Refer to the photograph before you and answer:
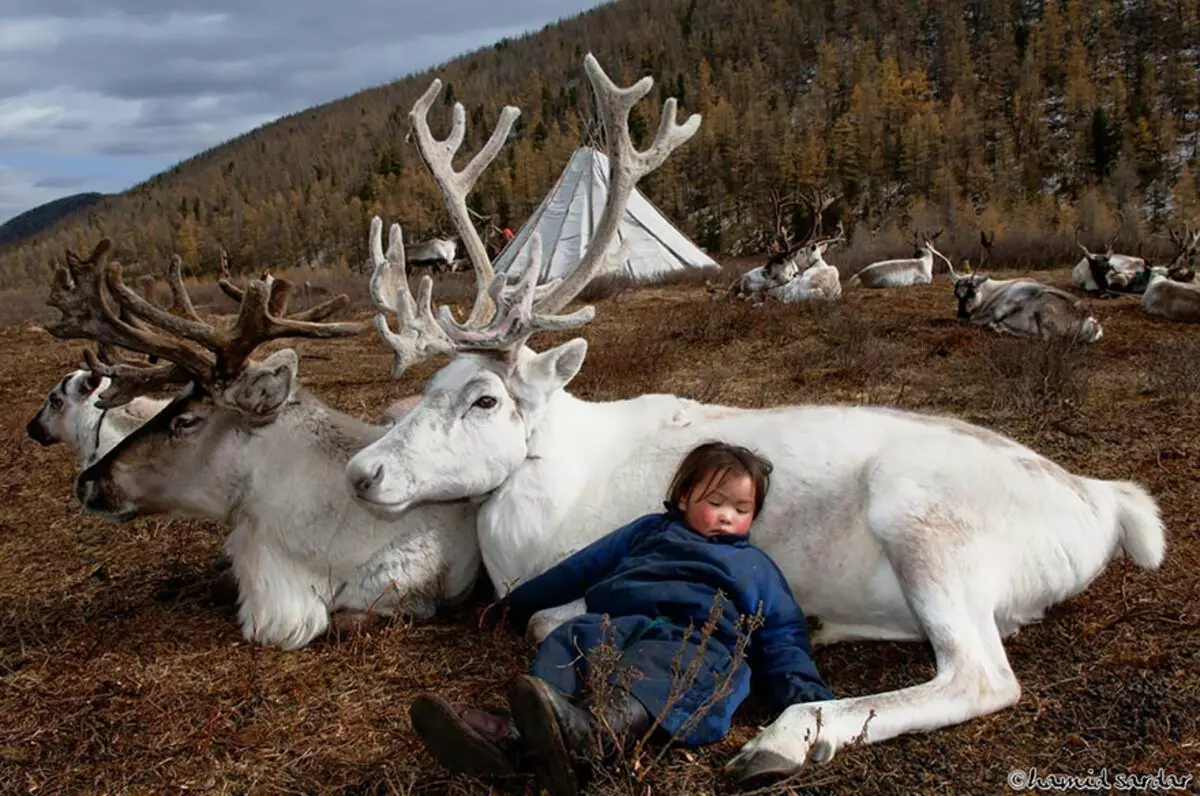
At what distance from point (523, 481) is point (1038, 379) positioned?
14.8 feet

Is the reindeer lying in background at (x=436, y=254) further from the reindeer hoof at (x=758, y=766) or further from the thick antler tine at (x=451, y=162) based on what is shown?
the reindeer hoof at (x=758, y=766)

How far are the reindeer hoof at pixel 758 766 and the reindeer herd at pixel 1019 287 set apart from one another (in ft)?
23.7

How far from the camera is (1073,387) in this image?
6.22 metres

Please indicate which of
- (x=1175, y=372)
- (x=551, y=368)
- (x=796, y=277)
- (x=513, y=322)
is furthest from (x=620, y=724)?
(x=796, y=277)

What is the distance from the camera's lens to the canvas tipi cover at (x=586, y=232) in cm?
1798

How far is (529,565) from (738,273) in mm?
18141

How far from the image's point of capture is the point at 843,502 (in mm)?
3115

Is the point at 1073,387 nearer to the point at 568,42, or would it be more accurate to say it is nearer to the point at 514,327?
the point at 514,327

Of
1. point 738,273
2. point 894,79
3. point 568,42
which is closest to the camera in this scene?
point 738,273

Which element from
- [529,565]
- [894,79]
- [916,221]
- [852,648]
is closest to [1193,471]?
[852,648]

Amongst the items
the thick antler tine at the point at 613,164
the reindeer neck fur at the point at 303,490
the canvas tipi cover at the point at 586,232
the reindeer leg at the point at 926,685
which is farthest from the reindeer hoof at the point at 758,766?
the canvas tipi cover at the point at 586,232

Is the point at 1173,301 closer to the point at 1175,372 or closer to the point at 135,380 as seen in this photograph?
the point at 1175,372

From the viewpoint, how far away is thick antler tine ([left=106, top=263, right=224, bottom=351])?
3.49 meters

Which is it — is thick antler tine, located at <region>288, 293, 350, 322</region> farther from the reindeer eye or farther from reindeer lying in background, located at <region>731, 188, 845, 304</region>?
reindeer lying in background, located at <region>731, 188, 845, 304</region>
